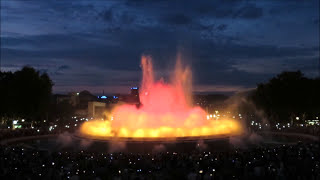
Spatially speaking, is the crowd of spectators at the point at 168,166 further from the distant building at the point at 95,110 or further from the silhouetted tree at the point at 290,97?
the distant building at the point at 95,110

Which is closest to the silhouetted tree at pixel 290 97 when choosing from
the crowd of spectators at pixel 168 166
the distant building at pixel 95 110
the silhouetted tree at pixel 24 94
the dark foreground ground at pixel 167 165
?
the silhouetted tree at pixel 24 94

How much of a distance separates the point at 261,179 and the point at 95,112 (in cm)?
10628

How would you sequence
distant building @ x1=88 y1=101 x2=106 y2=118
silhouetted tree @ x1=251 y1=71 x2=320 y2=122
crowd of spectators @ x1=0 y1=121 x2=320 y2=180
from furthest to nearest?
1. distant building @ x1=88 y1=101 x2=106 y2=118
2. silhouetted tree @ x1=251 y1=71 x2=320 y2=122
3. crowd of spectators @ x1=0 y1=121 x2=320 y2=180

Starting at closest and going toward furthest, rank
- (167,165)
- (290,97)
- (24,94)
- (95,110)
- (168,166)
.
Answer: (168,166) < (167,165) < (24,94) < (290,97) < (95,110)

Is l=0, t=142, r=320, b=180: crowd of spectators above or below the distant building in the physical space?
below

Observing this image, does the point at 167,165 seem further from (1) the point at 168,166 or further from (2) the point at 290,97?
(2) the point at 290,97

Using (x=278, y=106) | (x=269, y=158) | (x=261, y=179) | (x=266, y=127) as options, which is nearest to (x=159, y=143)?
(x=269, y=158)

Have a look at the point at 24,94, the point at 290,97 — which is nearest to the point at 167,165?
the point at 24,94

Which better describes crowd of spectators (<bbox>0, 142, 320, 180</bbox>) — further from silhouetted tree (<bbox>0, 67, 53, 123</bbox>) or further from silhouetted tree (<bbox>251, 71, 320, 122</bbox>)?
silhouetted tree (<bbox>251, 71, 320, 122</bbox>)

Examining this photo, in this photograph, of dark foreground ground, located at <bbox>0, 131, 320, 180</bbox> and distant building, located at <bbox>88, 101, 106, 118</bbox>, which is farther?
distant building, located at <bbox>88, 101, 106, 118</bbox>

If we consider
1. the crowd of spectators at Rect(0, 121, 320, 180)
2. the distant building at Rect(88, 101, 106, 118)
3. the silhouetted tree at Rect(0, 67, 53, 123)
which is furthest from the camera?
the distant building at Rect(88, 101, 106, 118)

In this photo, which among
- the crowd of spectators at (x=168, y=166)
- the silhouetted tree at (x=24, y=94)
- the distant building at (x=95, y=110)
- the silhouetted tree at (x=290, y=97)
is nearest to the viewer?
the crowd of spectators at (x=168, y=166)

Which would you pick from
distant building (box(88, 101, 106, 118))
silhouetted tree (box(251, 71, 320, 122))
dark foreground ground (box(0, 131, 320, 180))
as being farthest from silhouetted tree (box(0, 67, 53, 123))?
distant building (box(88, 101, 106, 118))

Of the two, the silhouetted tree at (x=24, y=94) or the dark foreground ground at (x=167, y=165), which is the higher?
the silhouetted tree at (x=24, y=94)
